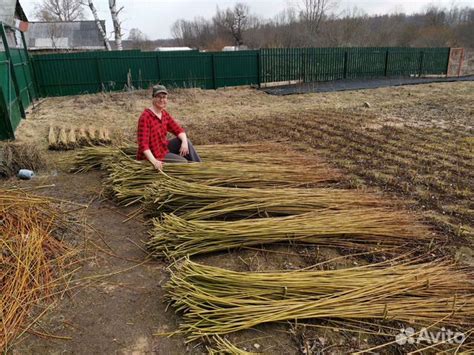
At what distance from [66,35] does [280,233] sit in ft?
109

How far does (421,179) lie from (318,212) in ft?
6.14

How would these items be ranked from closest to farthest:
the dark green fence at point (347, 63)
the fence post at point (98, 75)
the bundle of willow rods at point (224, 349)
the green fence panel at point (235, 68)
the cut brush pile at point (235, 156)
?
the bundle of willow rods at point (224, 349) < the cut brush pile at point (235, 156) < the fence post at point (98, 75) < the green fence panel at point (235, 68) < the dark green fence at point (347, 63)

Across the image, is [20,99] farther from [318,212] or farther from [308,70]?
[308,70]

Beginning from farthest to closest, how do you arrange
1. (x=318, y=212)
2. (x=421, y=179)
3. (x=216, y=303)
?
(x=421, y=179), (x=318, y=212), (x=216, y=303)

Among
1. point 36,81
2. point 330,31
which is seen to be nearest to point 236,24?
point 330,31

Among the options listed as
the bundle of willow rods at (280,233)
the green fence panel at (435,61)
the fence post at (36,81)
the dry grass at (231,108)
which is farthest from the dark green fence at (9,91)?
the green fence panel at (435,61)

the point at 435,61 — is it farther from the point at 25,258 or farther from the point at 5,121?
the point at 25,258

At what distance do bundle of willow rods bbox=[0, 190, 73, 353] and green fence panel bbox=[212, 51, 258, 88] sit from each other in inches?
425

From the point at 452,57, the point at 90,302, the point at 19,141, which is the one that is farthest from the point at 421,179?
the point at 452,57

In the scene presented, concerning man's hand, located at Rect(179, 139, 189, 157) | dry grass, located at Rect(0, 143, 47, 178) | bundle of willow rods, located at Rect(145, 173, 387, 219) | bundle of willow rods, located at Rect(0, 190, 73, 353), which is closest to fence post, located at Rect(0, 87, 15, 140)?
dry grass, located at Rect(0, 143, 47, 178)

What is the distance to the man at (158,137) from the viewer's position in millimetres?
3412

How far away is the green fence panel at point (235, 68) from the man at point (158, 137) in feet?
31.8

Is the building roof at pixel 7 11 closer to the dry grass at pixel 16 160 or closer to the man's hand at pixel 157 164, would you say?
the dry grass at pixel 16 160

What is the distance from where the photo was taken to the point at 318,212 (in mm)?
2775
